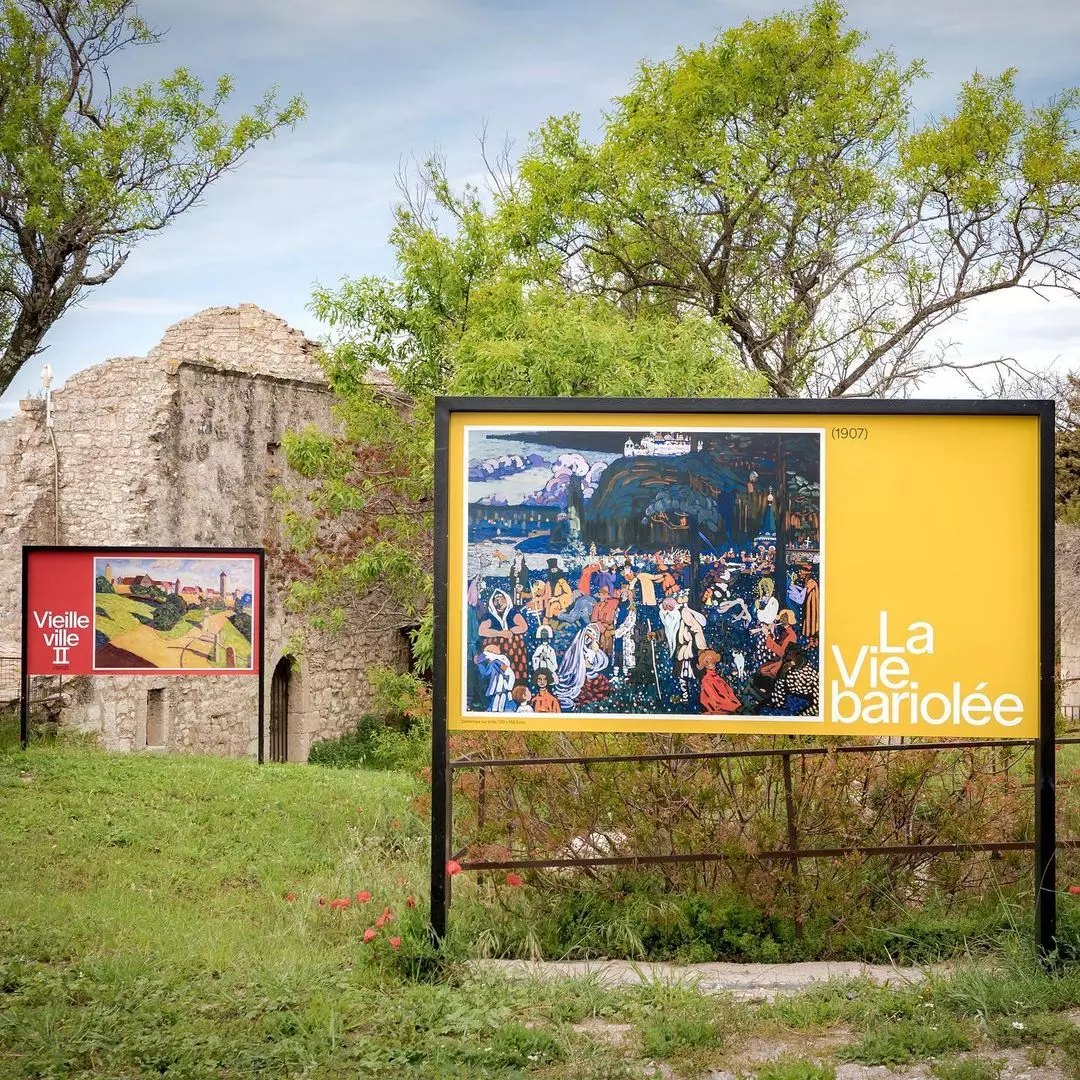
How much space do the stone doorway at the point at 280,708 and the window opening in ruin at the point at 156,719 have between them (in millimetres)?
2379

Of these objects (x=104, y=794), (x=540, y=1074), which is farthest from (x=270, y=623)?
(x=540, y=1074)

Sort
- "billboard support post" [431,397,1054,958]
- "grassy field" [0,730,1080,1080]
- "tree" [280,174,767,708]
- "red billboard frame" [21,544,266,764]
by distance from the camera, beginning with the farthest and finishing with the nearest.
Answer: "tree" [280,174,767,708] → "red billboard frame" [21,544,266,764] → "billboard support post" [431,397,1054,958] → "grassy field" [0,730,1080,1080]

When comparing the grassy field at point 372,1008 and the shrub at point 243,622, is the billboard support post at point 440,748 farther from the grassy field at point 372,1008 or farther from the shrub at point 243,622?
the shrub at point 243,622

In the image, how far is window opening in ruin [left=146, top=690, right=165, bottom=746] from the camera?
1484cm

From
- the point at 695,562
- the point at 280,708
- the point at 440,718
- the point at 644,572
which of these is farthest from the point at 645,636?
the point at 280,708

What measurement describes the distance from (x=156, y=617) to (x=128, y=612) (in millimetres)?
282

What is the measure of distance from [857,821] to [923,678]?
140 cm

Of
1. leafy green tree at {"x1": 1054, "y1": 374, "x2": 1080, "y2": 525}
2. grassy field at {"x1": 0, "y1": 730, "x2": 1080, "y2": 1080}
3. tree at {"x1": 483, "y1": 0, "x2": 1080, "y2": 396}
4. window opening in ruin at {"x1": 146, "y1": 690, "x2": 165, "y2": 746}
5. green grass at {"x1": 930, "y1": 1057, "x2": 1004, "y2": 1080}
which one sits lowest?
window opening in ruin at {"x1": 146, "y1": 690, "x2": 165, "y2": 746}

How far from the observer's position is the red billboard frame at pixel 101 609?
1068 centimetres

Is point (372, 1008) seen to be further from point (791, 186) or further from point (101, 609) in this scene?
point (791, 186)

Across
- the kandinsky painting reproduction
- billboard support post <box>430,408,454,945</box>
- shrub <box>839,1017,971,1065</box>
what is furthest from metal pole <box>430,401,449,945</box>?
shrub <box>839,1017,971,1065</box>

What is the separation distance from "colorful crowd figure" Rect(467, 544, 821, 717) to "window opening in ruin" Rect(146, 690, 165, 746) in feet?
36.9

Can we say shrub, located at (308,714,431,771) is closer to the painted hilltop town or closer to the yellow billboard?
the painted hilltop town

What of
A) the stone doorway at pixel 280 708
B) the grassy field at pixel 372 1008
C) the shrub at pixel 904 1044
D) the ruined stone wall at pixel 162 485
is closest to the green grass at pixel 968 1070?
the grassy field at pixel 372 1008
